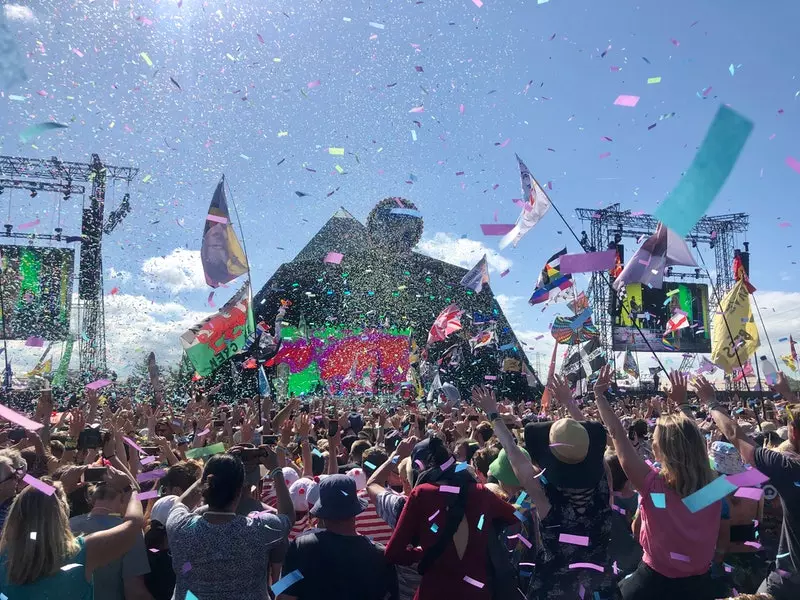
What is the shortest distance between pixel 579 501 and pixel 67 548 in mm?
2424

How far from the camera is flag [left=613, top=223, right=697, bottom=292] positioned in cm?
826

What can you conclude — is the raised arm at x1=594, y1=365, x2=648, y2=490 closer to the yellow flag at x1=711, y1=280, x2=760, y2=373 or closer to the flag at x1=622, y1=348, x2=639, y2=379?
the yellow flag at x1=711, y1=280, x2=760, y2=373

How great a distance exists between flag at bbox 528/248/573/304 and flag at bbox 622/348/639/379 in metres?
16.5

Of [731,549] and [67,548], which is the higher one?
[67,548]

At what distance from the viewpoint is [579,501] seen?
10.8ft

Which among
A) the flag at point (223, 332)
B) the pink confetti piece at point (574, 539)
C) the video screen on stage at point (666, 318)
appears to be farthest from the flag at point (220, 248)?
the video screen on stage at point (666, 318)

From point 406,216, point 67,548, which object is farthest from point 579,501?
point 406,216

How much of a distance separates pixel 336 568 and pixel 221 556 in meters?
0.49

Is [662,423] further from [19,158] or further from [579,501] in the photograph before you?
[19,158]

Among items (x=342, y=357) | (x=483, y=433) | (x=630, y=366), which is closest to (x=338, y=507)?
(x=483, y=433)

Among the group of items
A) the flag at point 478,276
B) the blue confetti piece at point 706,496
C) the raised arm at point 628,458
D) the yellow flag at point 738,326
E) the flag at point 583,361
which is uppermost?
the flag at point 478,276

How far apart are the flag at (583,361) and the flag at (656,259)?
16.5 ft

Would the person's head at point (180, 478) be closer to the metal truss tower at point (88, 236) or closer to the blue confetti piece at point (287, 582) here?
the blue confetti piece at point (287, 582)

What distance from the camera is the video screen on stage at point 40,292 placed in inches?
1025
